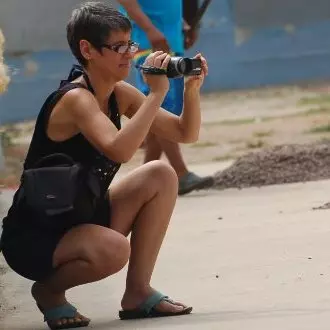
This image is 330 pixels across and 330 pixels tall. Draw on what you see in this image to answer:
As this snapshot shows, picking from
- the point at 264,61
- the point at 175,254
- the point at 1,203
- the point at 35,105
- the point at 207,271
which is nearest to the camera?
the point at 207,271

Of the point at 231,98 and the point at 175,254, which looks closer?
the point at 175,254

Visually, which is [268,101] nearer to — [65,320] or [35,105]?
[35,105]

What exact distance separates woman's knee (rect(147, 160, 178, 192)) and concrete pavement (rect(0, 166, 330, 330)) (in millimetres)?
487

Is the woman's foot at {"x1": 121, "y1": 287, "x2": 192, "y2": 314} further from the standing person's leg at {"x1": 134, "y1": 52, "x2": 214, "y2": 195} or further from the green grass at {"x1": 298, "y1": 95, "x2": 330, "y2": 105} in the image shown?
the green grass at {"x1": 298, "y1": 95, "x2": 330, "y2": 105}

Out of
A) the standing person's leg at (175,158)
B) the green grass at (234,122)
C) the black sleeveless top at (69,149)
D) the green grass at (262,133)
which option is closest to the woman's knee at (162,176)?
the black sleeveless top at (69,149)

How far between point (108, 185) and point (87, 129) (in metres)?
0.29

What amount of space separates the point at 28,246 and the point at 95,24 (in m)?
0.83

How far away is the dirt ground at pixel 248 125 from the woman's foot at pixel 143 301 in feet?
15.5

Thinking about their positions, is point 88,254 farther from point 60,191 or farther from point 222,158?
Result: point 222,158

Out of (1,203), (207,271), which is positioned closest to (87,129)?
(207,271)

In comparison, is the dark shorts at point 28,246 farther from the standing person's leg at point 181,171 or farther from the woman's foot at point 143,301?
the standing person's leg at point 181,171

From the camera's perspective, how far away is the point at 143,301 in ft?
16.2

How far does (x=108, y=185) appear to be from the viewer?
4938 millimetres

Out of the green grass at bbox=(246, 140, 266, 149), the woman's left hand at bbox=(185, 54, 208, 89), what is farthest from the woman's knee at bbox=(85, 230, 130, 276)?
the green grass at bbox=(246, 140, 266, 149)
